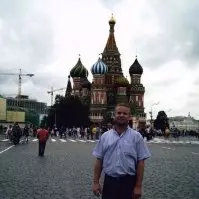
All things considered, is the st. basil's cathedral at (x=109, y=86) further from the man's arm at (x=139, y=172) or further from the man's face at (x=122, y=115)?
the man's arm at (x=139, y=172)

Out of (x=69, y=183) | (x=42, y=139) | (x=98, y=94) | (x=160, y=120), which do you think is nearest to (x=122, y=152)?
(x=69, y=183)

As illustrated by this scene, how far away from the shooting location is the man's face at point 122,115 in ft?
18.9

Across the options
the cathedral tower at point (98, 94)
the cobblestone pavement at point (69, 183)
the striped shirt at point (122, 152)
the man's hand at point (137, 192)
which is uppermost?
the cathedral tower at point (98, 94)

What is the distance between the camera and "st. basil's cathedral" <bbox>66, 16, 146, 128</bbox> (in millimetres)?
120125

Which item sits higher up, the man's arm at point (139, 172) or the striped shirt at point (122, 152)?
the striped shirt at point (122, 152)

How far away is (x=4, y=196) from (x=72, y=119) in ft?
303

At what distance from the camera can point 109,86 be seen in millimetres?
123812

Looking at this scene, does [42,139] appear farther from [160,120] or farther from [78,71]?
[160,120]

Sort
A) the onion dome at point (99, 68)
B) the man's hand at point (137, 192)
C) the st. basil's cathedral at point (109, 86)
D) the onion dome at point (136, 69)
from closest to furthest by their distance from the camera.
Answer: the man's hand at point (137, 192), the onion dome at point (99, 68), the st. basil's cathedral at point (109, 86), the onion dome at point (136, 69)

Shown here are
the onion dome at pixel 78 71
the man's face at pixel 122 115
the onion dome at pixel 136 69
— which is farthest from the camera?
the onion dome at pixel 78 71

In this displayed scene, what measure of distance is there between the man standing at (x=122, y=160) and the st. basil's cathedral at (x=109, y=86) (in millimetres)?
110417

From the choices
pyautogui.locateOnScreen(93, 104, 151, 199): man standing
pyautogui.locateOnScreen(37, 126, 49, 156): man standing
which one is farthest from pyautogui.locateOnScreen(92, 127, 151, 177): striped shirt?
pyautogui.locateOnScreen(37, 126, 49, 156): man standing

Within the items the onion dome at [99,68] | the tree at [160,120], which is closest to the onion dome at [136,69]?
the onion dome at [99,68]

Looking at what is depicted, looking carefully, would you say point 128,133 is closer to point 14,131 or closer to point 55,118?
point 14,131
